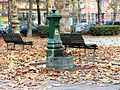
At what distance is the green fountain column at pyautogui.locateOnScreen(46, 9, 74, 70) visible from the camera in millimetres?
12977

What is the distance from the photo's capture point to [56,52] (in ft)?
44.1

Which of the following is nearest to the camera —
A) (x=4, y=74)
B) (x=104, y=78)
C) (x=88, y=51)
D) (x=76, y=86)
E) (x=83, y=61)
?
(x=76, y=86)

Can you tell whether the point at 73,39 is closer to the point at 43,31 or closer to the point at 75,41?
the point at 75,41

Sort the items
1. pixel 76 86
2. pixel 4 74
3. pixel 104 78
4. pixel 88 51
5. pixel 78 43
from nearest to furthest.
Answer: pixel 76 86, pixel 104 78, pixel 4 74, pixel 78 43, pixel 88 51

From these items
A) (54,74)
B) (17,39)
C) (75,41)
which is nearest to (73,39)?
(75,41)

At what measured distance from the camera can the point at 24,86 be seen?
10047 millimetres

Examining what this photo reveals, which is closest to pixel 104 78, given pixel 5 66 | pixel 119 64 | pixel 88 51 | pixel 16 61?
pixel 119 64

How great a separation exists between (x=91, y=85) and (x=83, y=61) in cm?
509

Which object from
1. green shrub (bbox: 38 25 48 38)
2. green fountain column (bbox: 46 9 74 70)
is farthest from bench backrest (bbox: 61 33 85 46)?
green shrub (bbox: 38 25 48 38)

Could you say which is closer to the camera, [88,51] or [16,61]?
[16,61]

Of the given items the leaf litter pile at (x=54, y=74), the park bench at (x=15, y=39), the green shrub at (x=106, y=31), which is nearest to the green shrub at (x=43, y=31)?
the green shrub at (x=106, y=31)

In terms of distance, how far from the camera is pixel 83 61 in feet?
49.8

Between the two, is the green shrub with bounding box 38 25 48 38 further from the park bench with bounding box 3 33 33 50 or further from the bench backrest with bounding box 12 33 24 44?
the bench backrest with bounding box 12 33 24 44

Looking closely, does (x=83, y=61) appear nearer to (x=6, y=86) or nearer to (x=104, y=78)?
(x=104, y=78)
